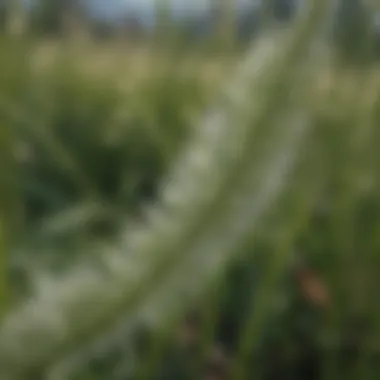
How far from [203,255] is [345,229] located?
153 millimetres

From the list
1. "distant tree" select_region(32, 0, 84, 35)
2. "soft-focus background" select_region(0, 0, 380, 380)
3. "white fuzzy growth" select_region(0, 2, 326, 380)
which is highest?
"distant tree" select_region(32, 0, 84, 35)

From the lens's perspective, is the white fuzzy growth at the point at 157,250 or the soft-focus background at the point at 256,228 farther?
the soft-focus background at the point at 256,228

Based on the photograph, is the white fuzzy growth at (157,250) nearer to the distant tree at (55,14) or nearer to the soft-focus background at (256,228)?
the soft-focus background at (256,228)

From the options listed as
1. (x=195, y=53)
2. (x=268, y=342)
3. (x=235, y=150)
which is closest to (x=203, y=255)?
(x=235, y=150)

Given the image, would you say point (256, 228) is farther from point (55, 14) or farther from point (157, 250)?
point (55, 14)

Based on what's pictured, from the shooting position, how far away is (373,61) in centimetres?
26

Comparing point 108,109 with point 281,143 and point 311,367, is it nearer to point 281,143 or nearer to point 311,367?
point 311,367

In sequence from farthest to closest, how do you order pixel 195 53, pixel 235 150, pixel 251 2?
pixel 195 53
pixel 251 2
pixel 235 150

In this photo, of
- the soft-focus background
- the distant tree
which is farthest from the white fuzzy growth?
the distant tree

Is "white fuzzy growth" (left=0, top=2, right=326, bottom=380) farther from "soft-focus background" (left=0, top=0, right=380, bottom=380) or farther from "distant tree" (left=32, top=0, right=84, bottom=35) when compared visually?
"distant tree" (left=32, top=0, right=84, bottom=35)

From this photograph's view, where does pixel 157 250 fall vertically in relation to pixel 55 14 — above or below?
below

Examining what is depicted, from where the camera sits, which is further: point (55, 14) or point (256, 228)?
point (55, 14)

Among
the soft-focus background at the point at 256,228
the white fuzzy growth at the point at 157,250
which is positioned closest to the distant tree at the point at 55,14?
the soft-focus background at the point at 256,228

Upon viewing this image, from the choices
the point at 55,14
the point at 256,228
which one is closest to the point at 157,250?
the point at 256,228
